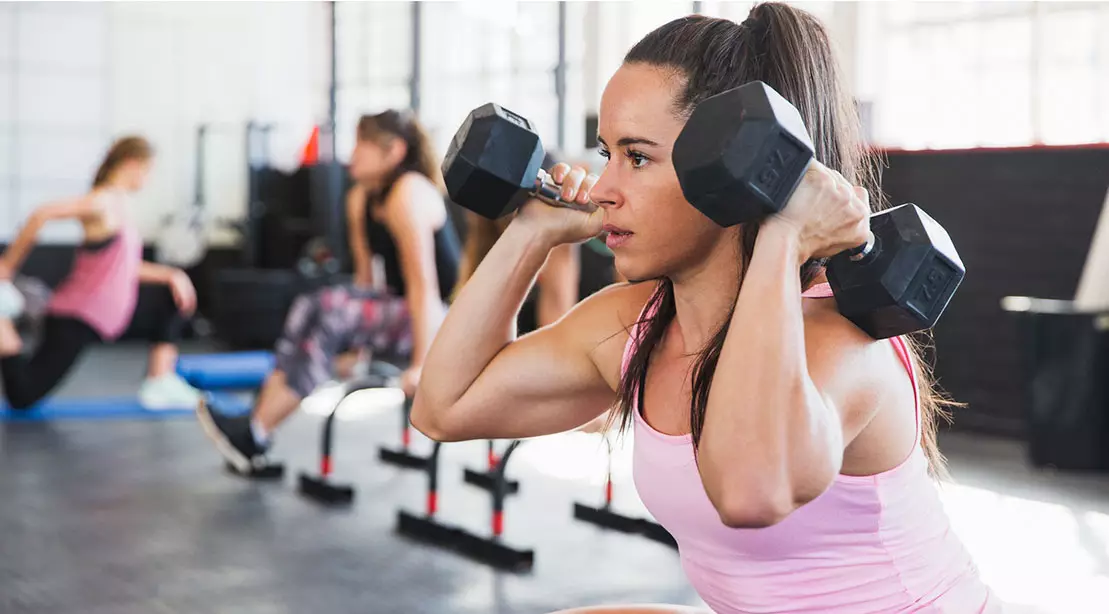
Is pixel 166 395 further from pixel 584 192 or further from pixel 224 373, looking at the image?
pixel 584 192

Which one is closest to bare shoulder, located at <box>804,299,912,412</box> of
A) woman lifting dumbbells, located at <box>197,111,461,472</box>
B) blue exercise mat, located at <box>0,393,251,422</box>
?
woman lifting dumbbells, located at <box>197,111,461,472</box>

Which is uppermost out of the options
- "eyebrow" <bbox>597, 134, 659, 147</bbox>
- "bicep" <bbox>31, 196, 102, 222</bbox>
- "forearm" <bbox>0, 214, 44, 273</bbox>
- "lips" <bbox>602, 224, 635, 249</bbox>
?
"eyebrow" <bbox>597, 134, 659, 147</bbox>

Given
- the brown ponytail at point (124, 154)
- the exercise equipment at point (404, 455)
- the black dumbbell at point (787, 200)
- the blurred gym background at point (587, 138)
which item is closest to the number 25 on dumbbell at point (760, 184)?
the black dumbbell at point (787, 200)

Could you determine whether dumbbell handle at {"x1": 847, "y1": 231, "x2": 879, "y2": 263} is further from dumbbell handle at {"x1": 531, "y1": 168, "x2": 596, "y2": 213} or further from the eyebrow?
dumbbell handle at {"x1": 531, "y1": 168, "x2": 596, "y2": 213}

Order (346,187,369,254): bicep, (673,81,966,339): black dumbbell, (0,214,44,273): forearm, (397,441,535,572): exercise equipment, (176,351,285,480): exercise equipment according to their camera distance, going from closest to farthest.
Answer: (673,81,966,339): black dumbbell, (397,441,535,572): exercise equipment, (346,187,369,254): bicep, (176,351,285,480): exercise equipment, (0,214,44,273): forearm

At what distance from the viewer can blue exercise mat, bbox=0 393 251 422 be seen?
4.86 meters

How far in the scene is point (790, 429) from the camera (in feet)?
2.79

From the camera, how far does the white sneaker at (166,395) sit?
5.09 metres

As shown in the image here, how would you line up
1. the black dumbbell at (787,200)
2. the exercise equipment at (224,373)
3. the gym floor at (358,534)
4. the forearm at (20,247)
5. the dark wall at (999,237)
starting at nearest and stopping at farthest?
the black dumbbell at (787,200) → the gym floor at (358,534) → the exercise equipment at (224,373) → the dark wall at (999,237) → the forearm at (20,247)

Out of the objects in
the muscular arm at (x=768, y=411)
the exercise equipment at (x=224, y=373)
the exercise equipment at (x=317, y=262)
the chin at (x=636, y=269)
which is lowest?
the exercise equipment at (x=224, y=373)

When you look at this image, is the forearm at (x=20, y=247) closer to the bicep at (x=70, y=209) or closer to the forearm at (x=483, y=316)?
the bicep at (x=70, y=209)

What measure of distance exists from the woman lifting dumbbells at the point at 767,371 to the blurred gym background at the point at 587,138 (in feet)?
0.65

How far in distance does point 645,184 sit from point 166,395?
455 centimetres

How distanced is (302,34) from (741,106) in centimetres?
847
